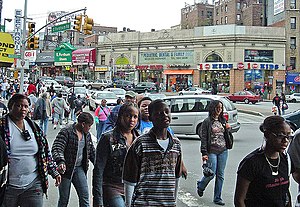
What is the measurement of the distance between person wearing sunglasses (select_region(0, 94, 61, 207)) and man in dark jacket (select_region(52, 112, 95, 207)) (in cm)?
70

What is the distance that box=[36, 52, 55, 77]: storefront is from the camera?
81.0 metres

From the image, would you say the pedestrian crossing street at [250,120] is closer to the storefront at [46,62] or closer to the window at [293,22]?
the window at [293,22]

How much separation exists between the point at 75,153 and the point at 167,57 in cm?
5393

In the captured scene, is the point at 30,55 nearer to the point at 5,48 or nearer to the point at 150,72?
the point at 5,48

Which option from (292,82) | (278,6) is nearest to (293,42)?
(292,82)

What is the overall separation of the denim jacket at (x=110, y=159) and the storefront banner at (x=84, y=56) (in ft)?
210

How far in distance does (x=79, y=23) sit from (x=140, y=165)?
2126 centimetres

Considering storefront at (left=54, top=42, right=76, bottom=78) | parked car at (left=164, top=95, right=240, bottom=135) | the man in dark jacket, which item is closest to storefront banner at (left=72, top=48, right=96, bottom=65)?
storefront at (left=54, top=42, right=76, bottom=78)

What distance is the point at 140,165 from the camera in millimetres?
3582

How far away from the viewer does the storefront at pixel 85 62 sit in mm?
67562

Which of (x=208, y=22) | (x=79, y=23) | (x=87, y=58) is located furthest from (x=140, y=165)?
(x=208, y=22)

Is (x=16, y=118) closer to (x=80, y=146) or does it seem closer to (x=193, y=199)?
(x=80, y=146)

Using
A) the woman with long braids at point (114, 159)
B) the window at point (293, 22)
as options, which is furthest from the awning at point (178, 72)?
the woman with long braids at point (114, 159)

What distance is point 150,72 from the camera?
60875 mm
